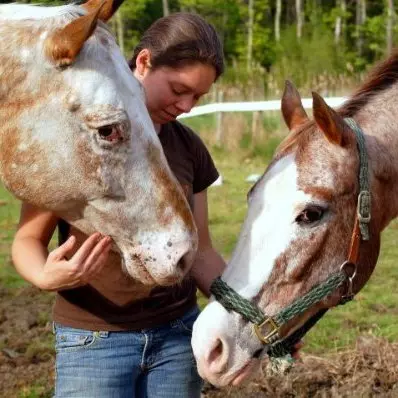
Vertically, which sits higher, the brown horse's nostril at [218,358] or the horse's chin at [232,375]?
the brown horse's nostril at [218,358]

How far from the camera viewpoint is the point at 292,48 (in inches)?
1156

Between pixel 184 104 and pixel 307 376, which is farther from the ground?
pixel 184 104

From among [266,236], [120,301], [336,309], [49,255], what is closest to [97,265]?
[49,255]

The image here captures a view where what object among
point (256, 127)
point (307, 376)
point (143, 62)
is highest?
point (143, 62)

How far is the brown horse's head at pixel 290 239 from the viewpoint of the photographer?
2.89 metres

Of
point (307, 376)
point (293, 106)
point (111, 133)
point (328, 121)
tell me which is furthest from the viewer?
point (307, 376)

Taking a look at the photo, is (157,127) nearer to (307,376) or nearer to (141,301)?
(141,301)

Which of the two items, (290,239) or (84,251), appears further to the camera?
(290,239)

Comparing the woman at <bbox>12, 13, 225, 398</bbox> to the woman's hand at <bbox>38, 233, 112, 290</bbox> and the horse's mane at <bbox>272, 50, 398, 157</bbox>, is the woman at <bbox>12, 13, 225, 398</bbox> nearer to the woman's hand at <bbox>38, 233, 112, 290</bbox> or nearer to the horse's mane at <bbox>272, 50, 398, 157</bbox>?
the woman's hand at <bbox>38, 233, 112, 290</bbox>

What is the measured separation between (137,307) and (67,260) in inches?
15.1

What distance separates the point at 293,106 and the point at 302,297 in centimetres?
77

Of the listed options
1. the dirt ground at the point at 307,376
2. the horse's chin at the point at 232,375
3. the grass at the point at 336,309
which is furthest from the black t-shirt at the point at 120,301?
the grass at the point at 336,309

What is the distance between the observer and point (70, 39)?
282 centimetres

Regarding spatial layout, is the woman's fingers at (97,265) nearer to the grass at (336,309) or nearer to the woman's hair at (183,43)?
the woman's hair at (183,43)
